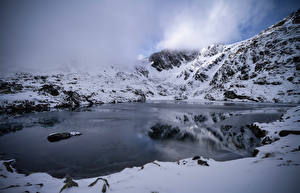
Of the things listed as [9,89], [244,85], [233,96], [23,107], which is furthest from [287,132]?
[244,85]

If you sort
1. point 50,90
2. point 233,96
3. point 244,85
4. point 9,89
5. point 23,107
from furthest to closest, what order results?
1. point 233,96
2. point 244,85
3. point 50,90
4. point 9,89
5. point 23,107

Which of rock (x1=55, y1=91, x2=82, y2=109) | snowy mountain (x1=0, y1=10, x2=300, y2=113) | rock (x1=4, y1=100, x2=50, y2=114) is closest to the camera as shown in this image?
rock (x1=4, y1=100, x2=50, y2=114)

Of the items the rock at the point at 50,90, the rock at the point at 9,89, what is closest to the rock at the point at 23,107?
the rock at the point at 50,90

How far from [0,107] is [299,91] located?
12957 cm

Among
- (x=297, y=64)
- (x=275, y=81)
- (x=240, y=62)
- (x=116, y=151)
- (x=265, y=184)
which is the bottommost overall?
(x=116, y=151)

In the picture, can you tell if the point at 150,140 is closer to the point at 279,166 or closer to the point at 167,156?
the point at 167,156

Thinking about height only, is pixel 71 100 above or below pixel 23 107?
above

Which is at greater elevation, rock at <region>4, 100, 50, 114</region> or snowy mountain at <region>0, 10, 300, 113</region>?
snowy mountain at <region>0, 10, 300, 113</region>

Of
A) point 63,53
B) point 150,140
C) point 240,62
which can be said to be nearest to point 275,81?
point 240,62

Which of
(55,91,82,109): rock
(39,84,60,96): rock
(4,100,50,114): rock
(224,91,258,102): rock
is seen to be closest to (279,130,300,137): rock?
(4,100,50,114): rock

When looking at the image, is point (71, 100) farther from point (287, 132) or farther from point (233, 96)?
point (233, 96)

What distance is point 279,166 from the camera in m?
7.33

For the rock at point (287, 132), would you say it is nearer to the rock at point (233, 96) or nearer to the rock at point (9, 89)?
the rock at point (233, 96)

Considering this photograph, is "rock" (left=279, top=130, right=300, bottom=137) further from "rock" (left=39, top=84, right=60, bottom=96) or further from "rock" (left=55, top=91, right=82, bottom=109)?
"rock" (left=39, top=84, right=60, bottom=96)
